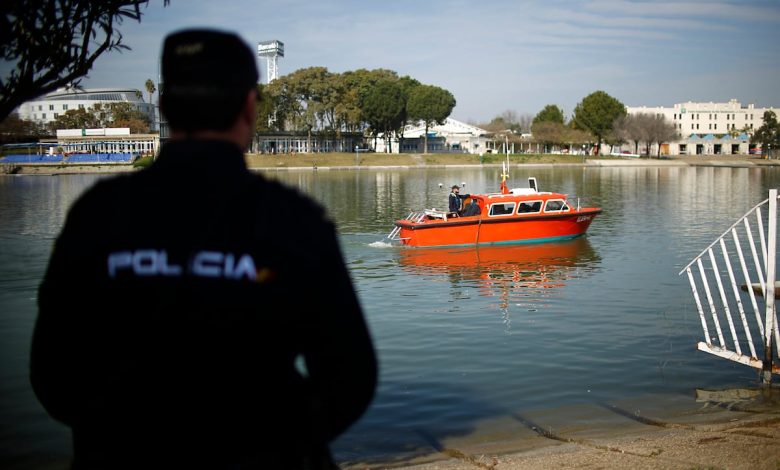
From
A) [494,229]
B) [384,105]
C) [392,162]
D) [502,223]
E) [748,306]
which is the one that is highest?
[384,105]

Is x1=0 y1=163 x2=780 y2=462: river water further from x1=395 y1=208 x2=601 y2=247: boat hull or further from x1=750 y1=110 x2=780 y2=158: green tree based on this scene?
x1=750 y1=110 x2=780 y2=158: green tree

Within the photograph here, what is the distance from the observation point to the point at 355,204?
46219mm

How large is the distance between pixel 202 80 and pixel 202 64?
0.05 metres

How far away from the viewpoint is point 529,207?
2869cm

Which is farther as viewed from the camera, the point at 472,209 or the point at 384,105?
the point at 384,105

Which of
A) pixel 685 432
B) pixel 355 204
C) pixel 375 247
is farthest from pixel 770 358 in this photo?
pixel 355 204

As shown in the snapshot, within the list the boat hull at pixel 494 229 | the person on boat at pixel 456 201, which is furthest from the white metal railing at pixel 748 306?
the person on boat at pixel 456 201

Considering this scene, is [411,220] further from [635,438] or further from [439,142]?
Result: [439,142]

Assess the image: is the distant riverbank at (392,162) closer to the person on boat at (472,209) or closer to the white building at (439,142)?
the white building at (439,142)

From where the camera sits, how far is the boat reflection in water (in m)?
19.8

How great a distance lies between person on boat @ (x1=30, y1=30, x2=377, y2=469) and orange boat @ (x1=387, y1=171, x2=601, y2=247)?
2488 cm

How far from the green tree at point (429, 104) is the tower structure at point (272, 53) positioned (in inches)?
1621

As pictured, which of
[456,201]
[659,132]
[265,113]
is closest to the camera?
[456,201]

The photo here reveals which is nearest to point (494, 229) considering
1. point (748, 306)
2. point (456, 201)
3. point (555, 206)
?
point (456, 201)
